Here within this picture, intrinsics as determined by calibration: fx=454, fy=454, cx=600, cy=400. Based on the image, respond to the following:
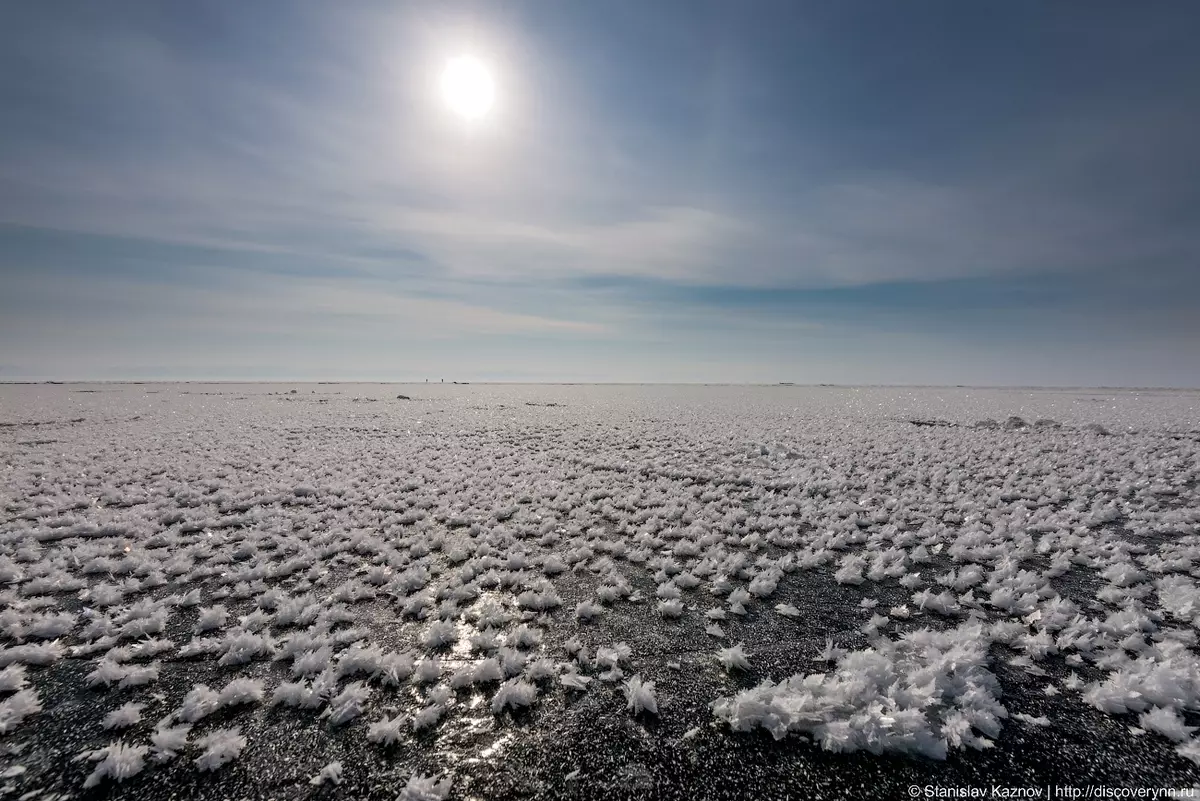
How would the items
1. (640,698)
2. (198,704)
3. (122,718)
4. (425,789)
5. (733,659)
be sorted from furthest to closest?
(733,659)
(640,698)
(198,704)
(122,718)
(425,789)

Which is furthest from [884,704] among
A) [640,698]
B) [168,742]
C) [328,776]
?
[168,742]

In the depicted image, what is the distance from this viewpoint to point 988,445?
17.0 metres

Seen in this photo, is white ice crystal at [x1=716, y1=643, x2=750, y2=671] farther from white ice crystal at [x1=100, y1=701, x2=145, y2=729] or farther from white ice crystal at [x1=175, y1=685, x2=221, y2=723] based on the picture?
white ice crystal at [x1=100, y1=701, x2=145, y2=729]

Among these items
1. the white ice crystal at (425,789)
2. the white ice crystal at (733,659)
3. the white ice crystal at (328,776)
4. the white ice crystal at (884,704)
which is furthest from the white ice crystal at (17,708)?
the white ice crystal at (733,659)

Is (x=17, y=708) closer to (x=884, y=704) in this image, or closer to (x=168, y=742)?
(x=168, y=742)

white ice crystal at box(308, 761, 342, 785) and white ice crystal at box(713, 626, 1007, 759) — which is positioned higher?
white ice crystal at box(713, 626, 1007, 759)

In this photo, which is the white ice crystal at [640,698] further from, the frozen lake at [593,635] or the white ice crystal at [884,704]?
the white ice crystal at [884,704]

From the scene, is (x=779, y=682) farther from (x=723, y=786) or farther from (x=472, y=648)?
(x=472, y=648)

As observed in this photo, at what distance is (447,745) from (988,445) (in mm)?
20735

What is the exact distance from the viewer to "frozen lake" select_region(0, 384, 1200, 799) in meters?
3.38

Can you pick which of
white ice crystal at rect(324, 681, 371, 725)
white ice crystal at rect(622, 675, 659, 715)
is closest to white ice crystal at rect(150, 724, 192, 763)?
white ice crystal at rect(324, 681, 371, 725)

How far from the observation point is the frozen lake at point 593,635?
11.1 feet

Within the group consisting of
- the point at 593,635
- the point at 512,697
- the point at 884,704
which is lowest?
the point at 593,635

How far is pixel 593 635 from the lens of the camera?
5.19 metres
